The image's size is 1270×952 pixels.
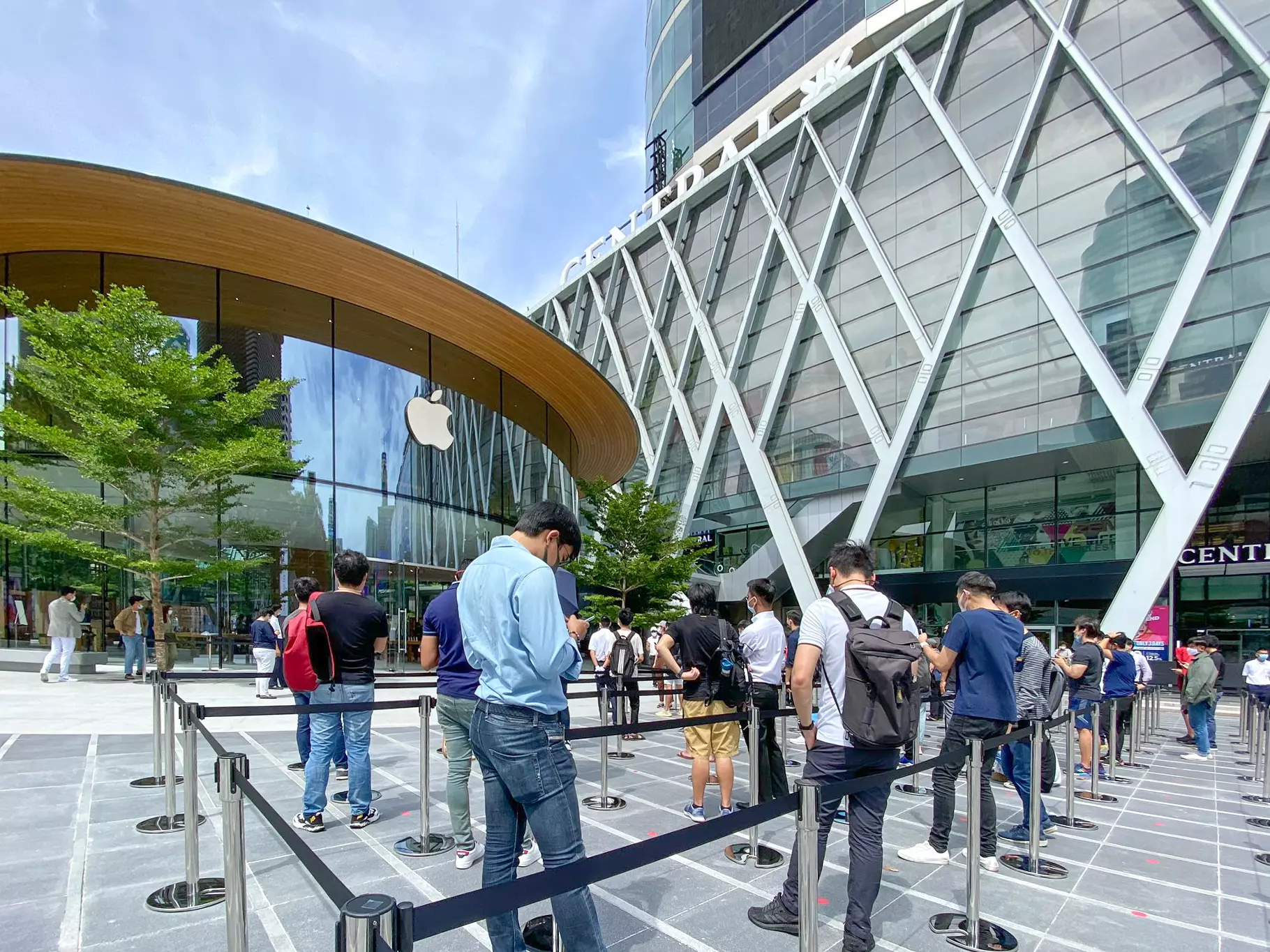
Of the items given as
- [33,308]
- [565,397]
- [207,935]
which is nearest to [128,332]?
[33,308]

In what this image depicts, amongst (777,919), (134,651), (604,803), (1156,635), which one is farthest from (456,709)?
(1156,635)

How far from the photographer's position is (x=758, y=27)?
35.9m

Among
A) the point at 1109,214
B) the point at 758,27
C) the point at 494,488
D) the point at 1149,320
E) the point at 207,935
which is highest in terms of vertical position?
the point at 758,27

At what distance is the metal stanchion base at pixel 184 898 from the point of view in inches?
160

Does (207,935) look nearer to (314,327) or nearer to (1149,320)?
(314,327)

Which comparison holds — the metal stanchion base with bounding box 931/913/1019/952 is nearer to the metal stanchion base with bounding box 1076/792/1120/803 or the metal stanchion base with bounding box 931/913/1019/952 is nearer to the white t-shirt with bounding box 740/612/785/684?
the white t-shirt with bounding box 740/612/785/684

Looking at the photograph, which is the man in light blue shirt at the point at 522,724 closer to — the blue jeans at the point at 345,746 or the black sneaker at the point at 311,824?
the blue jeans at the point at 345,746

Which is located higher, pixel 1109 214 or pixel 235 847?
pixel 1109 214

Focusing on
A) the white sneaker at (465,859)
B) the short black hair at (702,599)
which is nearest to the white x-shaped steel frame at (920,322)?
the short black hair at (702,599)

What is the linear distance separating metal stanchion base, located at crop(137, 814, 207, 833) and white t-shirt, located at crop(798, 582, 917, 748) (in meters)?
4.86

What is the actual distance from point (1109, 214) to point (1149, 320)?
12.0 feet

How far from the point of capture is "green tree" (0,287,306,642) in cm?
1449

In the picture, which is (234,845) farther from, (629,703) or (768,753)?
(629,703)

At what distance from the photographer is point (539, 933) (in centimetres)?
374
